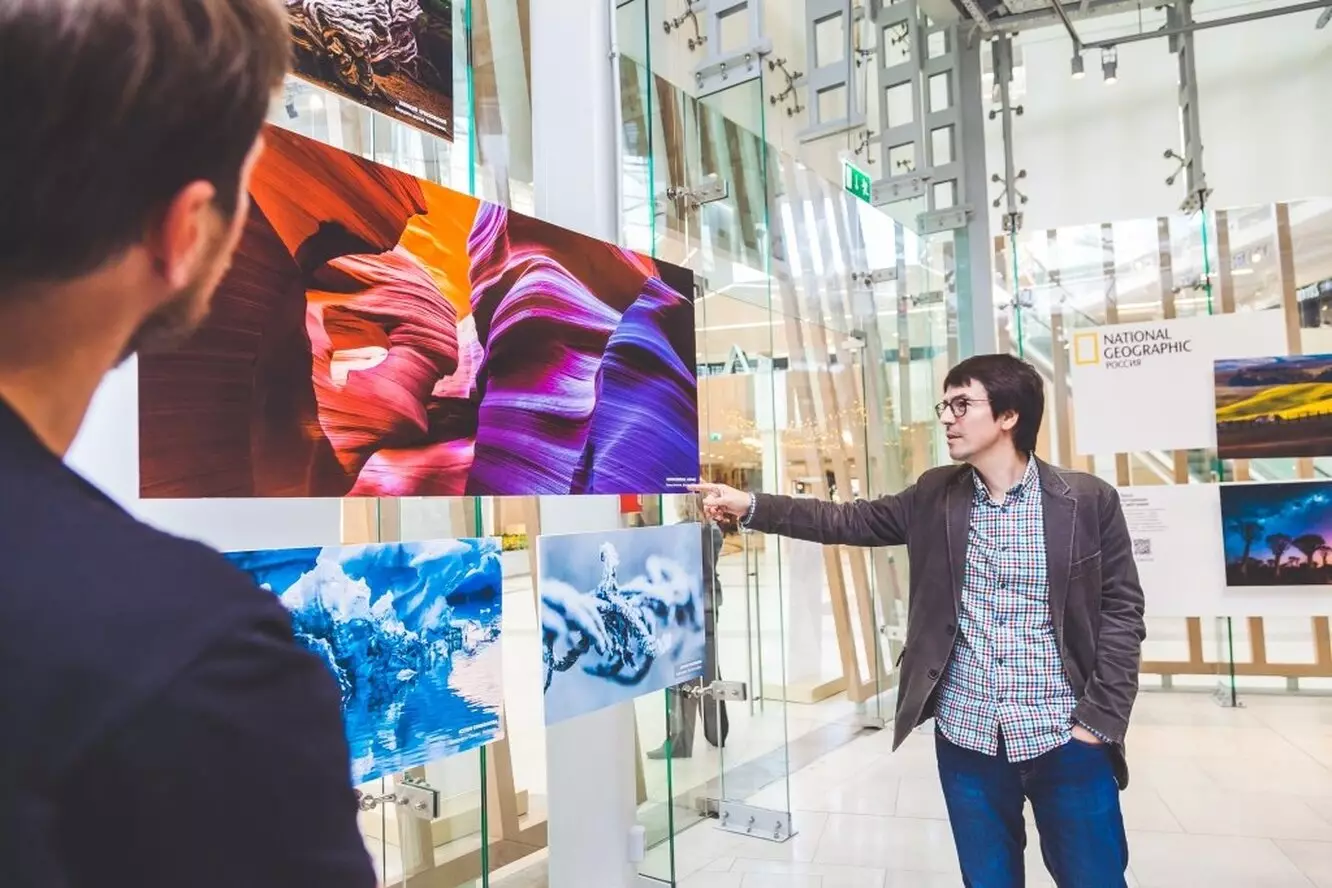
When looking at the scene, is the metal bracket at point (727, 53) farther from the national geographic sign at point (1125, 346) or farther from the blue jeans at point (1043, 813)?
the national geographic sign at point (1125, 346)

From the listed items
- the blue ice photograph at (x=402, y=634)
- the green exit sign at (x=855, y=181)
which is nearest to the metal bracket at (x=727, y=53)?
the green exit sign at (x=855, y=181)

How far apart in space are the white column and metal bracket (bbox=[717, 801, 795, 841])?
1.02 metres

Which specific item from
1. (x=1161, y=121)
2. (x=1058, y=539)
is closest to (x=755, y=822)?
(x=1058, y=539)

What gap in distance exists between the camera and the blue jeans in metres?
1.85

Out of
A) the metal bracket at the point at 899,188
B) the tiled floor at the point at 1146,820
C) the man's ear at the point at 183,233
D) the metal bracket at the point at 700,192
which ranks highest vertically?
the metal bracket at the point at 899,188

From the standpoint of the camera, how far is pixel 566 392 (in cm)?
181

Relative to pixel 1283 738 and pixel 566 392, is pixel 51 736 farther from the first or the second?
pixel 1283 738

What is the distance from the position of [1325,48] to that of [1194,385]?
13.8 feet

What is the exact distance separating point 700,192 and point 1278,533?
340 centimetres

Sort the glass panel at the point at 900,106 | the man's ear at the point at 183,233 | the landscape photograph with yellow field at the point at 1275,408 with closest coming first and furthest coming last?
the man's ear at the point at 183,233 < the landscape photograph with yellow field at the point at 1275,408 < the glass panel at the point at 900,106

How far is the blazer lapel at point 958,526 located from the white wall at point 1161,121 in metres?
5.76

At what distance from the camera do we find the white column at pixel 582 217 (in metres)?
2.27

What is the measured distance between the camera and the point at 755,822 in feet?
10.7

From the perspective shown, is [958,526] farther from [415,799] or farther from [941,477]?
[415,799]
